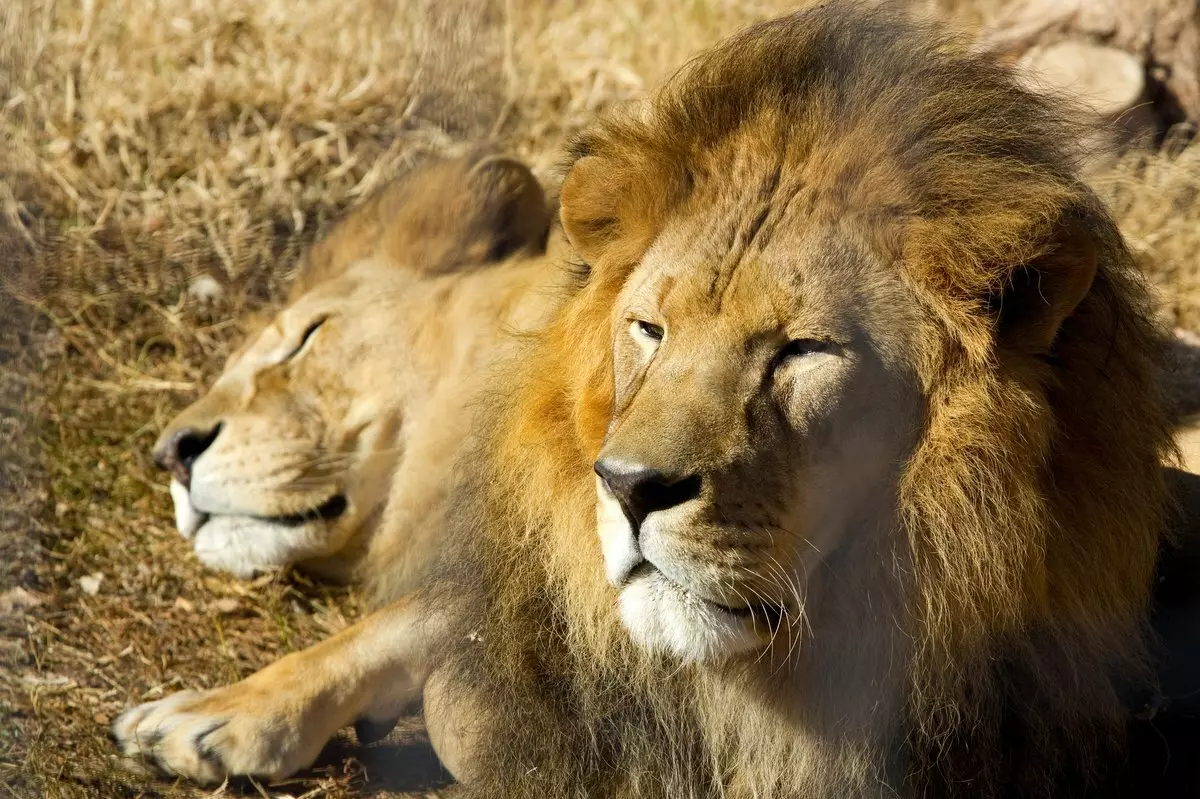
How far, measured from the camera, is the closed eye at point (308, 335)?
3965 mm

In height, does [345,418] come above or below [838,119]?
below

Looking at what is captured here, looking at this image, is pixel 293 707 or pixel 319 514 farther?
pixel 319 514

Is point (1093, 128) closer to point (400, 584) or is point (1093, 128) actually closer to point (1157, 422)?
point (1157, 422)

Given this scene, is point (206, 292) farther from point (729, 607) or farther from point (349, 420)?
point (729, 607)

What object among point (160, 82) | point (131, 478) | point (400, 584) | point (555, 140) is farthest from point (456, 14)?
point (400, 584)

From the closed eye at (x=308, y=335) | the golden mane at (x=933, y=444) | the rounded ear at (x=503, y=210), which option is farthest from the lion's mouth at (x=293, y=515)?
the golden mane at (x=933, y=444)

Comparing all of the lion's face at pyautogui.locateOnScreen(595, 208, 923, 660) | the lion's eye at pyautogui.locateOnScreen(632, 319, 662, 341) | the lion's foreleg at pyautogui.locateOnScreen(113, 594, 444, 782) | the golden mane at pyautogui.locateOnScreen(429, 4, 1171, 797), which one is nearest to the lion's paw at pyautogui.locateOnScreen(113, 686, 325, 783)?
the lion's foreleg at pyautogui.locateOnScreen(113, 594, 444, 782)

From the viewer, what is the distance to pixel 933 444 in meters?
2.17

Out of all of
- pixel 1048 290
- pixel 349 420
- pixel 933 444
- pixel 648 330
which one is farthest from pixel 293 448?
pixel 1048 290

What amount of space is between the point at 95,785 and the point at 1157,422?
237 cm

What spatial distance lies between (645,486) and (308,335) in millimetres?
2195

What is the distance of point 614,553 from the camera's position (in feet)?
7.07

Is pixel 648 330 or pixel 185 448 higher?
pixel 648 330

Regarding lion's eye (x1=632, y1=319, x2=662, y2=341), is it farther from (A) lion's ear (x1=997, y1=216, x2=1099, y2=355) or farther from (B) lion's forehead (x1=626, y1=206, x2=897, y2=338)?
(A) lion's ear (x1=997, y1=216, x2=1099, y2=355)
